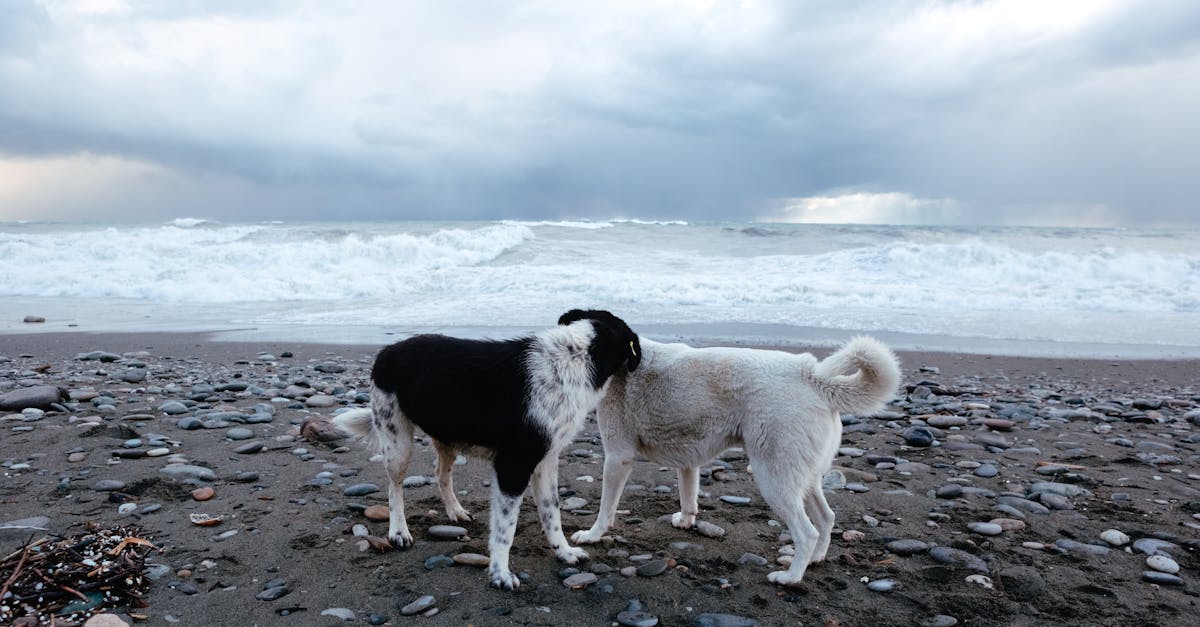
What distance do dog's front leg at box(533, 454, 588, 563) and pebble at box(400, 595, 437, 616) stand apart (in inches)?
31.8

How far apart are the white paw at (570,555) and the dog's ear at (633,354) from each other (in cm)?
114

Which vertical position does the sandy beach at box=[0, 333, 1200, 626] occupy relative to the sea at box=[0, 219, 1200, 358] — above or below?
below

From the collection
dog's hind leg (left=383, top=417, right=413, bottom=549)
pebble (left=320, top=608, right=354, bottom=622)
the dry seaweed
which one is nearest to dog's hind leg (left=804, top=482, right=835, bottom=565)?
dog's hind leg (left=383, top=417, right=413, bottom=549)

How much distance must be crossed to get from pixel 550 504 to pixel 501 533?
17.4 inches

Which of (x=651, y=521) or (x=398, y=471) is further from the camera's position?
(x=651, y=521)

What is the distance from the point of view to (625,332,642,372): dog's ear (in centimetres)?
453

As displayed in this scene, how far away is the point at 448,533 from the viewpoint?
4676 mm

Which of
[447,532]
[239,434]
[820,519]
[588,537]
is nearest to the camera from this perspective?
[820,519]

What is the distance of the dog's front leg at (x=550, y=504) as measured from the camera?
14.2 feet

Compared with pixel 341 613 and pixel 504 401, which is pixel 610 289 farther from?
pixel 341 613

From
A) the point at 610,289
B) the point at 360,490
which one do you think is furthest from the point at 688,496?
the point at 610,289

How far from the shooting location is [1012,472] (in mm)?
6129

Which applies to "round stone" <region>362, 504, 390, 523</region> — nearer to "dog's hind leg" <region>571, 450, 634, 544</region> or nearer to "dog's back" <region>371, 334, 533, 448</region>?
"dog's back" <region>371, 334, 533, 448</region>

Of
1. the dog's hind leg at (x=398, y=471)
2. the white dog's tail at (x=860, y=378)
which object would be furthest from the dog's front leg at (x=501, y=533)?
the white dog's tail at (x=860, y=378)
